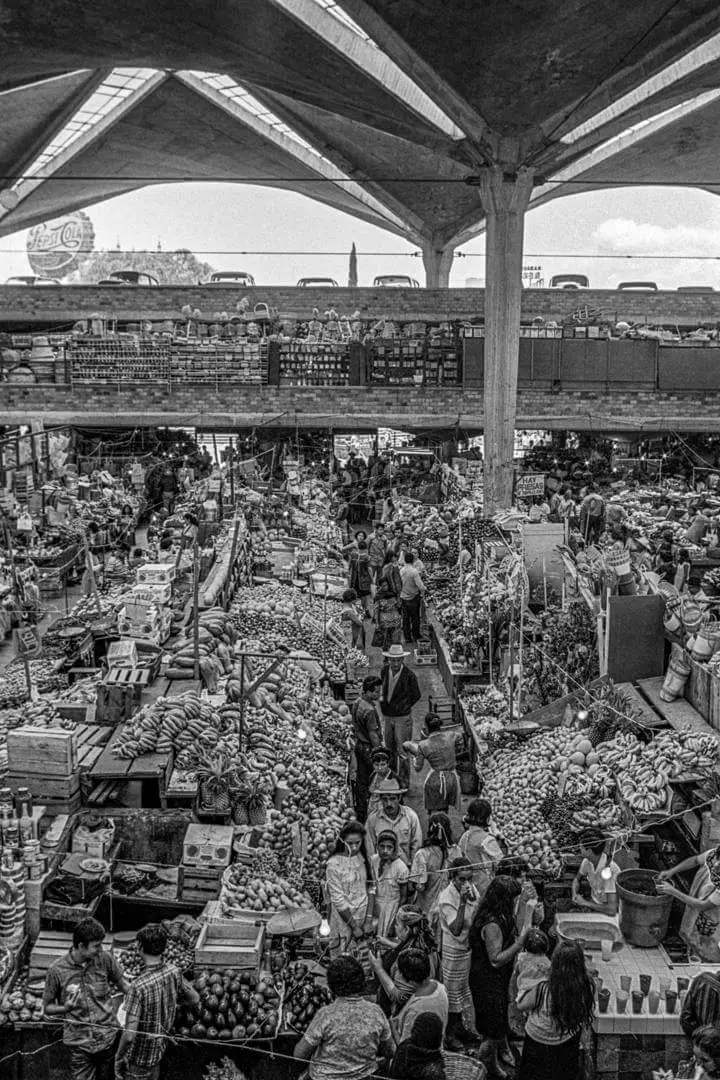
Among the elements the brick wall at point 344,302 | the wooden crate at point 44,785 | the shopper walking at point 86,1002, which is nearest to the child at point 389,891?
the shopper walking at point 86,1002

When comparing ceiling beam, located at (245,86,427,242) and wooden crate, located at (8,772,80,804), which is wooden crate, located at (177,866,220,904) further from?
ceiling beam, located at (245,86,427,242)

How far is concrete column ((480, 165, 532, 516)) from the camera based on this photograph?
1683 cm

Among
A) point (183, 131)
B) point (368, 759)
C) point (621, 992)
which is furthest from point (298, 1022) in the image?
point (183, 131)

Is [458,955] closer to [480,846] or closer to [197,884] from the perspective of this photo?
[480,846]

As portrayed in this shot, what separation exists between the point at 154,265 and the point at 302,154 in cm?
3215

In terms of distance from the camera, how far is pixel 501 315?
1719 centimetres

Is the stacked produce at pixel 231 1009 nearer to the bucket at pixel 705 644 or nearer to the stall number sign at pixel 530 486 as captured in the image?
the bucket at pixel 705 644

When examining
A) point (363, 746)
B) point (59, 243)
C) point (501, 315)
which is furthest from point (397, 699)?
point (59, 243)

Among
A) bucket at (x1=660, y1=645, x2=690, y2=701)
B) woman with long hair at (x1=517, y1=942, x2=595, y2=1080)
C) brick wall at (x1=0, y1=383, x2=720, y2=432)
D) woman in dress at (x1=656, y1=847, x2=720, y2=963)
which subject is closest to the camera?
woman with long hair at (x1=517, y1=942, x2=595, y2=1080)

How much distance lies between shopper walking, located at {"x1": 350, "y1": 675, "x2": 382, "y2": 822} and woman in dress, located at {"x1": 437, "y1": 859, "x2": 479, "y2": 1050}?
2.33 meters

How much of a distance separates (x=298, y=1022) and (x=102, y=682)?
2.77m

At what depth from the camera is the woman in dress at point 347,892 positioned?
469 centimetres

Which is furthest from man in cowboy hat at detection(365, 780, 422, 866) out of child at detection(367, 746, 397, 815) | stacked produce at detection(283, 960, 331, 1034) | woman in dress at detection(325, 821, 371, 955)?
stacked produce at detection(283, 960, 331, 1034)

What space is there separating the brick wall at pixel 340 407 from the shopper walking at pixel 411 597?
982cm
